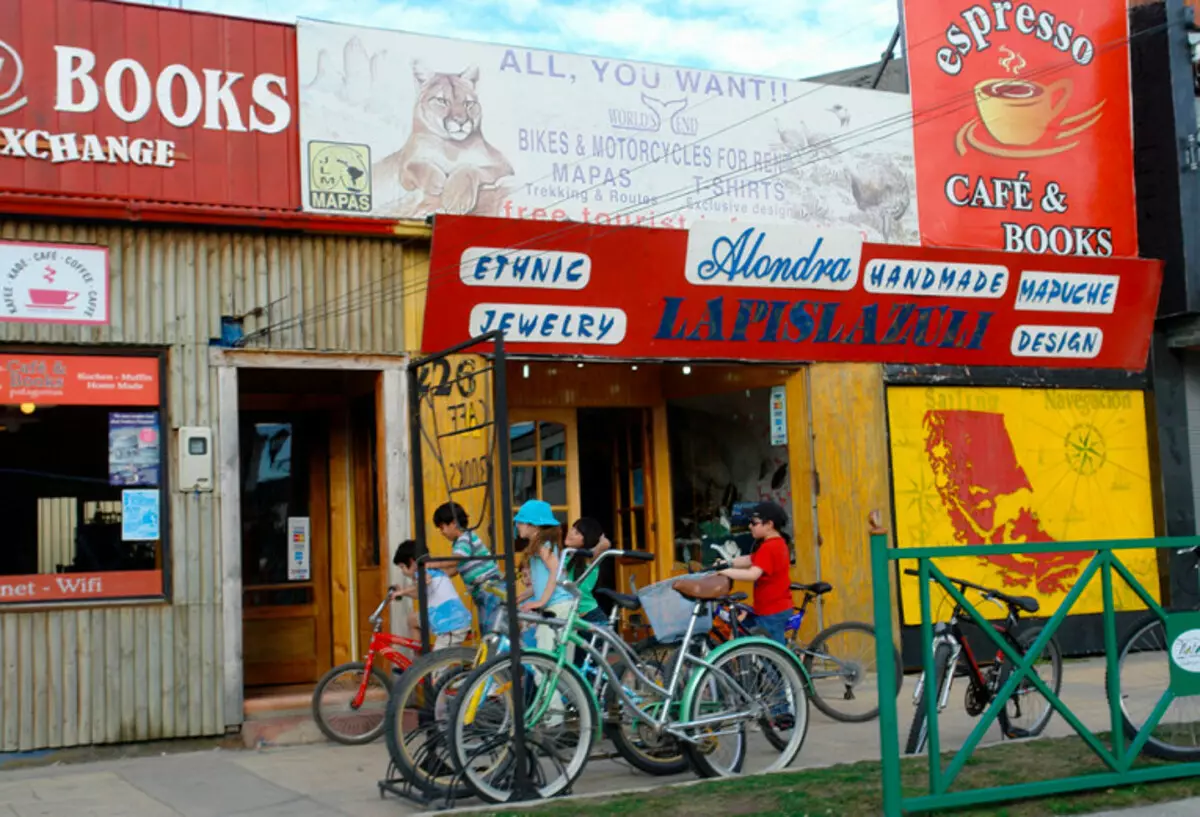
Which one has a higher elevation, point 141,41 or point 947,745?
point 141,41

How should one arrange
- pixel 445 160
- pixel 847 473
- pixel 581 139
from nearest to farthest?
pixel 445 160 < pixel 581 139 < pixel 847 473

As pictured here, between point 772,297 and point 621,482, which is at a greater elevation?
point 772,297

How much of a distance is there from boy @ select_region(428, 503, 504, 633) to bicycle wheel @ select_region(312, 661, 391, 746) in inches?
44.6

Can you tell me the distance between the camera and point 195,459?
974 cm

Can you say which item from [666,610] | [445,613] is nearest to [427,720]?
[666,610]

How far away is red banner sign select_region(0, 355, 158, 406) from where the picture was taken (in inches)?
369

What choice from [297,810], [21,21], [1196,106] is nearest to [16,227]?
[21,21]

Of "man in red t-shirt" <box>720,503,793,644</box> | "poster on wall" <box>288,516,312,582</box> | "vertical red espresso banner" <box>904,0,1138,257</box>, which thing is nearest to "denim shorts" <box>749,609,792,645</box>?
"man in red t-shirt" <box>720,503,793,644</box>

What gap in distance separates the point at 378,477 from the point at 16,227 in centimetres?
330

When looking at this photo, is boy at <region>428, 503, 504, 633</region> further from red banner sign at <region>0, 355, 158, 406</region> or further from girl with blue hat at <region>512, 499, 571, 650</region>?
red banner sign at <region>0, 355, 158, 406</region>

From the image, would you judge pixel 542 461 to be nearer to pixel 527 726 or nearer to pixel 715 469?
pixel 715 469

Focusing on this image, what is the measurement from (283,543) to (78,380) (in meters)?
3.04

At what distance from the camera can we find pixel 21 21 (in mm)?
9531

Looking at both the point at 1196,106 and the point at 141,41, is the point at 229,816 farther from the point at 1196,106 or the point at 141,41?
the point at 1196,106
